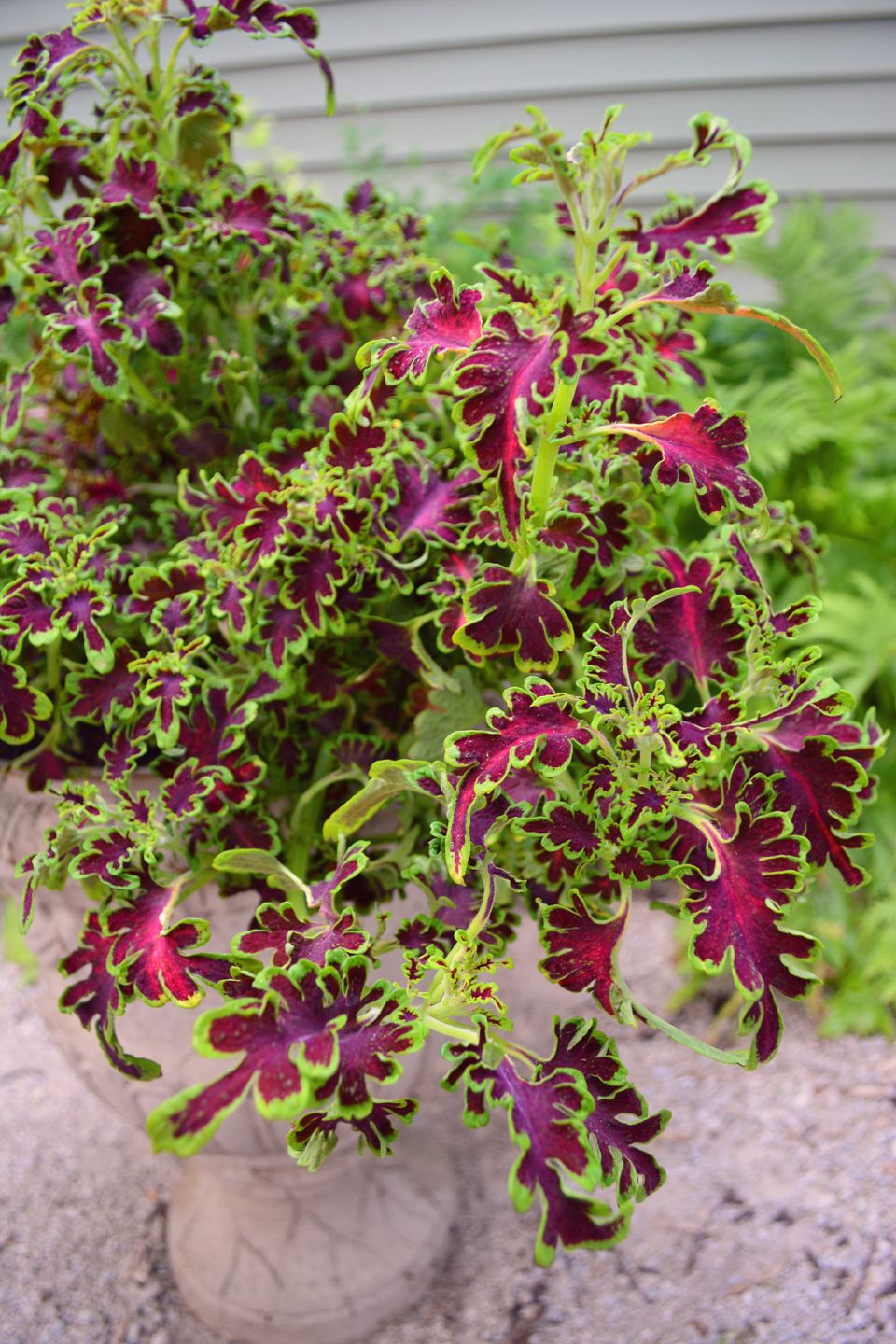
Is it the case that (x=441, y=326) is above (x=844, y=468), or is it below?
above

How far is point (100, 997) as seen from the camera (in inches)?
30.6

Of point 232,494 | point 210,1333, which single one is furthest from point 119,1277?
point 232,494

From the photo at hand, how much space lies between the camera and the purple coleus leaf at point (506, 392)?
64 cm

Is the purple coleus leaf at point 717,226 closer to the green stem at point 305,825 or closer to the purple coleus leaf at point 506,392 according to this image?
the purple coleus leaf at point 506,392

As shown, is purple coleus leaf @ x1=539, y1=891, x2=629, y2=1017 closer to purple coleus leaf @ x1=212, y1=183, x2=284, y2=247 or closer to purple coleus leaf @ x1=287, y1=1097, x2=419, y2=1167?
purple coleus leaf @ x1=287, y1=1097, x2=419, y2=1167

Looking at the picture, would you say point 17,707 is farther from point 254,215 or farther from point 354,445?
point 254,215

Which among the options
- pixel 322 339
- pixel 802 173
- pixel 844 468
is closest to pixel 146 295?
pixel 322 339

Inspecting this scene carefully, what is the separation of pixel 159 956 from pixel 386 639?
28 cm

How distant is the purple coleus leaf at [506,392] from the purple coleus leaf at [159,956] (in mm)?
325

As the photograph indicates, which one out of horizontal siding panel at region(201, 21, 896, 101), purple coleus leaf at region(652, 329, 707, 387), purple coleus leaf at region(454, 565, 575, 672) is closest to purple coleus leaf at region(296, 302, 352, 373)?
purple coleus leaf at region(652, 329, 707, 387)

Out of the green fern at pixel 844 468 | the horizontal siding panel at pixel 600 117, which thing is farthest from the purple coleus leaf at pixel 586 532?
the horizontal siding panel at pixel 600 117

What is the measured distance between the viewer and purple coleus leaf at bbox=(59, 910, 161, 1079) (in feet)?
2.48

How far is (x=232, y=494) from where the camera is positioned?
2.84 ft

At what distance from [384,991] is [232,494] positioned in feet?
1.32
